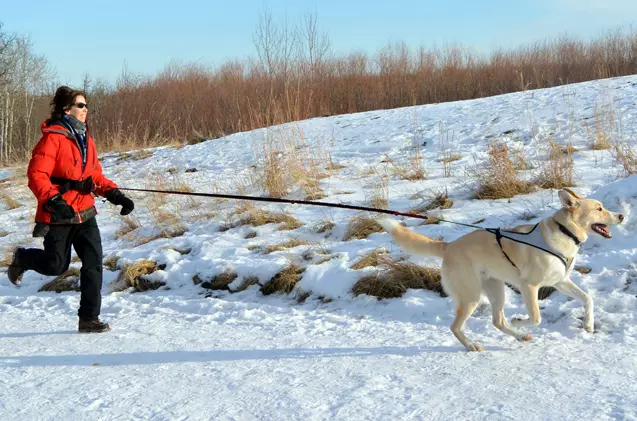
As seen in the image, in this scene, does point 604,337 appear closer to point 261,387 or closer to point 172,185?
point 261,387

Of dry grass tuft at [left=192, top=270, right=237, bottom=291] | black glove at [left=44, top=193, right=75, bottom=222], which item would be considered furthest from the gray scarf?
dry grass tuft at [left=192, top=270, right=237, bottom=291]

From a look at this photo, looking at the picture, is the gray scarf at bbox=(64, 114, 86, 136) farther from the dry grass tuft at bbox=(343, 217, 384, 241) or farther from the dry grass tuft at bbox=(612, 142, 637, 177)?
the dry grass tuft at bbox=(612, 142, 637, 177)

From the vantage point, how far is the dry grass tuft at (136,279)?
600 cm

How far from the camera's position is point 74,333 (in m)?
4.59

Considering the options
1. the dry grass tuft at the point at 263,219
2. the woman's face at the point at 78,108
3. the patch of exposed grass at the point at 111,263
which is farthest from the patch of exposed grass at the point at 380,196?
the woman's face at the point at 78,108

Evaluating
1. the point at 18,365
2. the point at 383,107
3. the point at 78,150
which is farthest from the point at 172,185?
the point at 383,107

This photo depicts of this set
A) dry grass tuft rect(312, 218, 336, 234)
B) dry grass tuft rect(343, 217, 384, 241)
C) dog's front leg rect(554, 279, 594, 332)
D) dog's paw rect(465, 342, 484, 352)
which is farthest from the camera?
dry grass tuft rect(312, 218, 336, 234)

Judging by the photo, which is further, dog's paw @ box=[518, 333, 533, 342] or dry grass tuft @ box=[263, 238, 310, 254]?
dry grass tuft @ box=[263, 238, 310, 254]

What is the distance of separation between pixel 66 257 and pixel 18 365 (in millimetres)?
948

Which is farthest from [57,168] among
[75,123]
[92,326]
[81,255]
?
[92,326]

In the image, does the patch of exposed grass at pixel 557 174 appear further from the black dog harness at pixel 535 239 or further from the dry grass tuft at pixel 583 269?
the black dog harness at pixel 535 239

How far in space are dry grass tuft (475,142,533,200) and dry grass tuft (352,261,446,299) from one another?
2050mm

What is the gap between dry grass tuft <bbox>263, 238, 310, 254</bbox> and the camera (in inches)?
247

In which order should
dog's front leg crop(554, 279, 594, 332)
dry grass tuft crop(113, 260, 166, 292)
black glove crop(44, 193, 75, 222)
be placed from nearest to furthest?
dog's front leg crop(554, 279, 594, 332), black glove crop(44, 193, 75, 222), dry grass tuft crop(113, 260, 166, 292)
